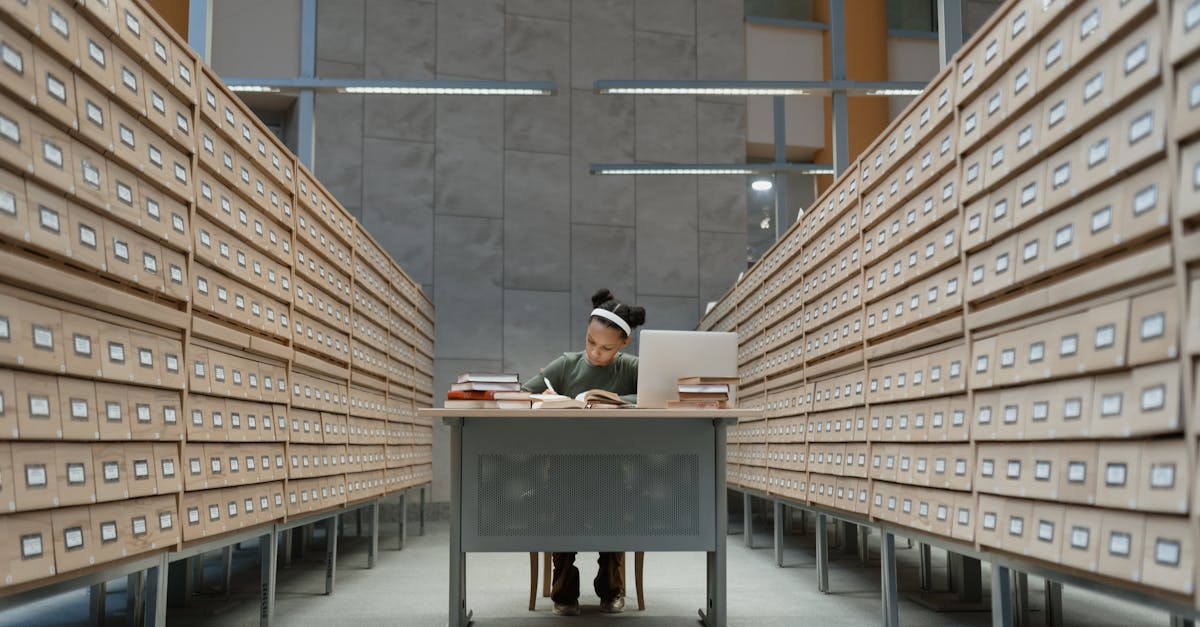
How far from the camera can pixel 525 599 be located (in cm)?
444

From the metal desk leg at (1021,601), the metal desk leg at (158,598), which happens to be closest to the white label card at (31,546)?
the metal desk leg at (158,598)

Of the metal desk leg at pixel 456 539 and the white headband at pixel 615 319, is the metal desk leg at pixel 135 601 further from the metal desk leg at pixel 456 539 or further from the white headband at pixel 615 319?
the white headband at pixel 615 319

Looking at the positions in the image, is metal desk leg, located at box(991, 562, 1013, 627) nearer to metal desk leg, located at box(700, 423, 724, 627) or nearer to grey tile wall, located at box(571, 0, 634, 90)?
metal desk leg, located at box(700, 423, 724, 627)

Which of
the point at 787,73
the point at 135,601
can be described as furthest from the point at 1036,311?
the point at 787,73

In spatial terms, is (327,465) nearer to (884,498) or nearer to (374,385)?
(374,385)

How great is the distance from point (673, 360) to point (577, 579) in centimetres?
125

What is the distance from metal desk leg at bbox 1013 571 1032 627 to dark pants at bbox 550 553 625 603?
165 cm

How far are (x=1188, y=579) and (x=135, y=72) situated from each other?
294 cm

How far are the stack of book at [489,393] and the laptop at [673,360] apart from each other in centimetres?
51

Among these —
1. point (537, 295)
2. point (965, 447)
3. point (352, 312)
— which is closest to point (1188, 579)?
point (965, 447)

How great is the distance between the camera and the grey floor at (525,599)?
396 cm

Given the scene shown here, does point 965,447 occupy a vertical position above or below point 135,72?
below

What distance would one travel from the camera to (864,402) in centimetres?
387

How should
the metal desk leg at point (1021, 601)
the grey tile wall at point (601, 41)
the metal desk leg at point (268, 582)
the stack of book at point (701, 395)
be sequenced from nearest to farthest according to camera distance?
the stack of book at point (701, 395)
the metal desk leg at point (1021, 601)
the metal desk leg at point (268, 582)
the grey tile wall at point (601, 41)
